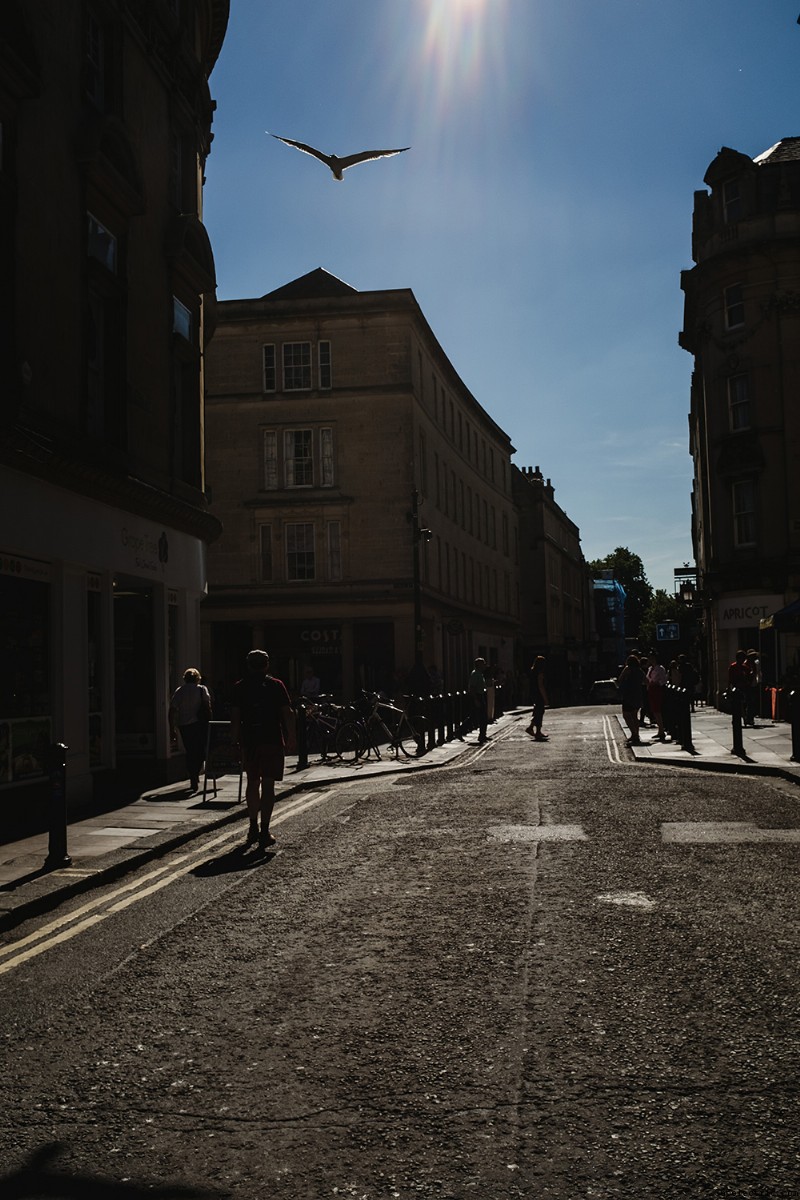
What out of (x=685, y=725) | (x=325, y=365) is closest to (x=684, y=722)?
(x=685, y=725)

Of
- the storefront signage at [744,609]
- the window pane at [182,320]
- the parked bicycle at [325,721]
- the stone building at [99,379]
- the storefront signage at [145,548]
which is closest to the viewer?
the stone building at [99,379]

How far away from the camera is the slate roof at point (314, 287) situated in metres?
47.8

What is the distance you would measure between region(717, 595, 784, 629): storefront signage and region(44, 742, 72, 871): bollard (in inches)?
1242

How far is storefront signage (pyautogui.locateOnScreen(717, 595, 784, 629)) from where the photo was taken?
38375 millimetres

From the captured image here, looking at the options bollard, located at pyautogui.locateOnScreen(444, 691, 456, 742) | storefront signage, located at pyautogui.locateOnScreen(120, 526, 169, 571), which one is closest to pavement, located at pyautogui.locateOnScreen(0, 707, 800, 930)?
bollard, located at pyautogui.locateOnScreen(444, 691, 456, 742)

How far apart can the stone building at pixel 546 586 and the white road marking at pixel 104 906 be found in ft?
213

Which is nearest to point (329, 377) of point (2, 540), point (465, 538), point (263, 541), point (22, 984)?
point (263, 541)

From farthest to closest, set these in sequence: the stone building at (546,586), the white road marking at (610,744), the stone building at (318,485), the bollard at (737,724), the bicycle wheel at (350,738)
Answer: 1. the stone building at (546,586)
2. the stone building at (318,485)
3. the bicycle wheel at (350,738)
4. the white road marking at (610,744)
5. the bollard at (737,724)

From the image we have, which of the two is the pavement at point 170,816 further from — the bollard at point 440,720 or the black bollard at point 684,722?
the bollard at point 440,720

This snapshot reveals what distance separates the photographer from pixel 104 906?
28.4ft

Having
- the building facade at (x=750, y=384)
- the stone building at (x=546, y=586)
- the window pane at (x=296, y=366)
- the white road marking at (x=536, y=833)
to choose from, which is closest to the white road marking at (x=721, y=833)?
the white road marking at (x=536, y=833)

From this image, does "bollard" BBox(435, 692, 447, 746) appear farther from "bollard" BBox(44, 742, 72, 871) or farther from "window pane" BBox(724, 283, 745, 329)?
"window pane" BBox(724, 283, 745, 329)

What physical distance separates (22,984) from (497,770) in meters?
13.4

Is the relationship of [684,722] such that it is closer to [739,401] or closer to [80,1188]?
[80,1188]
